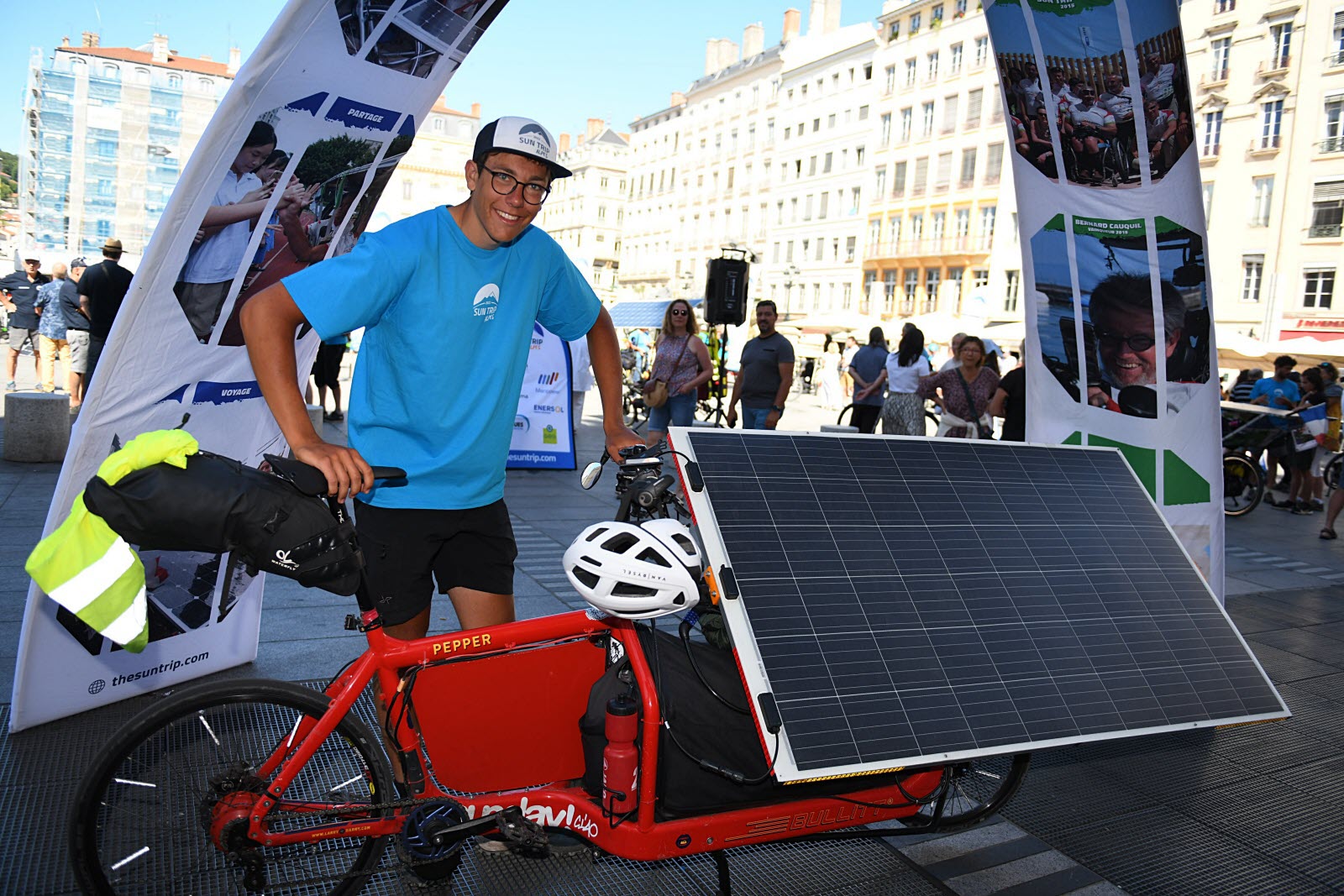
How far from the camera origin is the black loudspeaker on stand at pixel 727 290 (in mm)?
17031

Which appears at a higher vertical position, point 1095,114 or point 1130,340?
point 1095,114

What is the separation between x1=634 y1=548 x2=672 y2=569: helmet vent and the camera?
261cm

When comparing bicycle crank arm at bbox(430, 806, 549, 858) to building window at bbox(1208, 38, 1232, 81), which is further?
building window at bbox(1208, 38, 1232, 81)

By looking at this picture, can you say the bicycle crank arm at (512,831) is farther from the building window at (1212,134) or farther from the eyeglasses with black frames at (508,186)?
the building window at (1212,134)

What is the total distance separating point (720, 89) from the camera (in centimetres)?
8344

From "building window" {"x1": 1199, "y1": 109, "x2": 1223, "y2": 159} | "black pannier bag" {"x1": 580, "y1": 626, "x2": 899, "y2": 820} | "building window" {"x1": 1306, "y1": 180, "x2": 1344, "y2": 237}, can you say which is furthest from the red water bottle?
"building window" {"x1": 1199, "y1": 109, "x2": 1223, "y2": 159}

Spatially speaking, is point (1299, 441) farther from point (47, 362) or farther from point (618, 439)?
point (47, 362)

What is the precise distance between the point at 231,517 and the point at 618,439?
1313mm

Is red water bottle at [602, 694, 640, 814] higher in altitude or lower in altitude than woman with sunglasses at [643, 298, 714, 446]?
lower

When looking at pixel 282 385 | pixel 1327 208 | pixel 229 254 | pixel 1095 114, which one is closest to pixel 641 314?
pixel 1327 208

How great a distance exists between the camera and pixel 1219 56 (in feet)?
137

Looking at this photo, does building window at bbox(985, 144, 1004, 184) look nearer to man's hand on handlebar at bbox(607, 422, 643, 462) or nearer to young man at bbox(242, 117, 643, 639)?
man's hand on handlebar at bbox(607, 422, 643, 462)

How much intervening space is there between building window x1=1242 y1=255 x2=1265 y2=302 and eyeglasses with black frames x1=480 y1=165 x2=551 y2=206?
145ft

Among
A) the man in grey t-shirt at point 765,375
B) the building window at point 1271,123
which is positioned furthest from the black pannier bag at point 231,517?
the building window at point 1271,123
